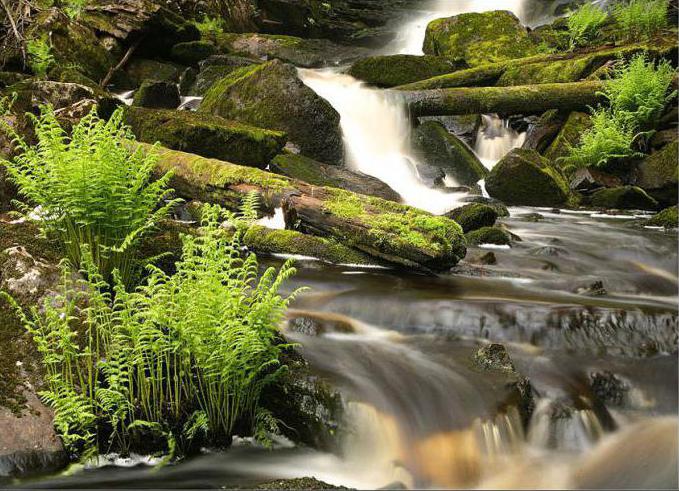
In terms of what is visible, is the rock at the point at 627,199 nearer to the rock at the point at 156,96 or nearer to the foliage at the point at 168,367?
the foliage at the point at 168,367

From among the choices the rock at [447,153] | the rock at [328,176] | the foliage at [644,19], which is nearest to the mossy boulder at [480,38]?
the foliage at [644,19]

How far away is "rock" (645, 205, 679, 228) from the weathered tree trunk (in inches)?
177

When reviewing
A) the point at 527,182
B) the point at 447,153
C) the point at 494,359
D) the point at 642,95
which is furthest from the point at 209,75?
the point at 494,359

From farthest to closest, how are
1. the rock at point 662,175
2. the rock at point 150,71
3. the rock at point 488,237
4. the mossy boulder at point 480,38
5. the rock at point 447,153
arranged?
the mossy boulder at point 480,38 < the rock at point 150,71 < the rock at point 447,153 < the rock at point 662,175 < the rock at point 488,237

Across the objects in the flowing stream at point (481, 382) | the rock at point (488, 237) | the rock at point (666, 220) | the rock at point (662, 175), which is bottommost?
the flowing stream at point (481, 382)

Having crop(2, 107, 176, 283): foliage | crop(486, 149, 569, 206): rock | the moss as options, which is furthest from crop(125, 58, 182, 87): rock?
crop(2, 107, 176, 283): foliage

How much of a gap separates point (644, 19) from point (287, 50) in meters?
11.4

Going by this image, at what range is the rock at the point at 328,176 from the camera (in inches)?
401

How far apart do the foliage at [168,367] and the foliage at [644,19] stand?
16.0m

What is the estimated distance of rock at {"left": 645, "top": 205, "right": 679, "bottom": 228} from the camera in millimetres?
9531

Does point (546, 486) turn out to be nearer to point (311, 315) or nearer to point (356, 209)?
point (311, 315)

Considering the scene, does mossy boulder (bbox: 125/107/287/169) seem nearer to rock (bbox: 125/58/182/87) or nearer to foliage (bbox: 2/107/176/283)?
foliage (bbox: 2/107/176/283)

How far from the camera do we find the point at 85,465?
11.4 ft

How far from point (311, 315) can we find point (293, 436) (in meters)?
1.59
